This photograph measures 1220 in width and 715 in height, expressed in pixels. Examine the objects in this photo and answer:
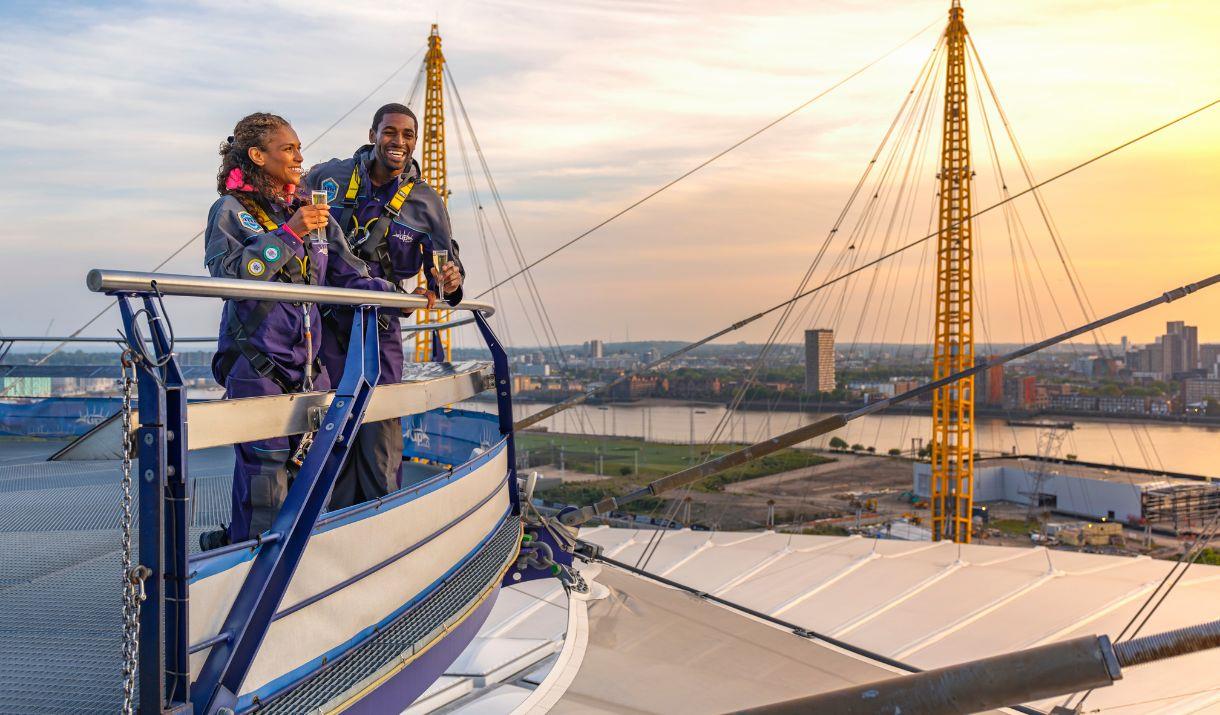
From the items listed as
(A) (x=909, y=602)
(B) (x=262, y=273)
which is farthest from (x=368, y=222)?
(A) (x=909, y=602)

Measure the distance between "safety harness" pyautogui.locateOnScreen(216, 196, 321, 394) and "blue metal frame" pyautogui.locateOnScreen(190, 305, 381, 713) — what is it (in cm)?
43

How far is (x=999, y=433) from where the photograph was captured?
45.3m

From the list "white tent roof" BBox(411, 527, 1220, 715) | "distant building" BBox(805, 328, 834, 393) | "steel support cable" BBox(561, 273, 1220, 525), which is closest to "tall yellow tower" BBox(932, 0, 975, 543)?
"distant building" BBox(805, 328, 834, 393)

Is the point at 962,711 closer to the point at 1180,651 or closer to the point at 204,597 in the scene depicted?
the point at 1180,651

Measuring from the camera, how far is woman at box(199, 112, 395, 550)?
2.80 metres

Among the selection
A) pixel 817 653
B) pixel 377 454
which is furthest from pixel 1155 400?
pixel 377 454

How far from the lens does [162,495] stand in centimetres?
176

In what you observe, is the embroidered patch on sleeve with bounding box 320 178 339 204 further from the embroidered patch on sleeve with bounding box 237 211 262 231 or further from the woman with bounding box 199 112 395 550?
the embroidered patch on sleeve with bounding box 237 211 262 231

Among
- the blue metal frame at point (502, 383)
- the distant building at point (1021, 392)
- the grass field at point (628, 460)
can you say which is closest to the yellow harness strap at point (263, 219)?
the blue metal frame at point (502, 383)

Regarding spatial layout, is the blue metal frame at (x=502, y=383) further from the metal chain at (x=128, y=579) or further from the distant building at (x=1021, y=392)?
the distant building at (x=1021, y=392)

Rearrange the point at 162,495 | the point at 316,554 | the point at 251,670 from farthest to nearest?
the point at 316,554
the point at 251,670
the point at 162,495

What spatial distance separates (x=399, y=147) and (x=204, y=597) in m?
2.31

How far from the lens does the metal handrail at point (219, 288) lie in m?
1.76

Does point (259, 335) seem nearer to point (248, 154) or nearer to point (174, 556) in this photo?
point (248, 154)
